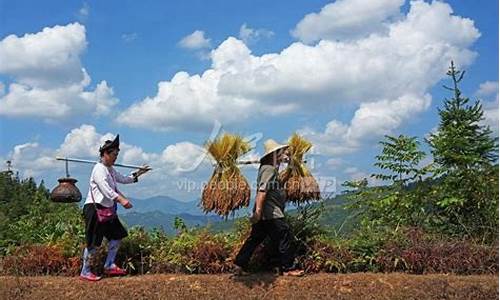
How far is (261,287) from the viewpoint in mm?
6777

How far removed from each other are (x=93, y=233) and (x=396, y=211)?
3.81 m

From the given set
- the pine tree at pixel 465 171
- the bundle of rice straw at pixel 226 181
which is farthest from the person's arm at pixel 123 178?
the pine tree at pixel 465 171

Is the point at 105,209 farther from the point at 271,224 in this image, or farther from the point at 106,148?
the point at 271,224

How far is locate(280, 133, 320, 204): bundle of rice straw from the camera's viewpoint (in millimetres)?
7801

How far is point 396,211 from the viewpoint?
820cm

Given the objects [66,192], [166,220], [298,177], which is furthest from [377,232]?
[66,192]

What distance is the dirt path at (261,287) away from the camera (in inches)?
255

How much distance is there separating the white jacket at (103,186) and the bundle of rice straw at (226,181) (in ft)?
4.05

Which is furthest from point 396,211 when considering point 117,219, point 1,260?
point 1,260

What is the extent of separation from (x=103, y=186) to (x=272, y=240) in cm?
197

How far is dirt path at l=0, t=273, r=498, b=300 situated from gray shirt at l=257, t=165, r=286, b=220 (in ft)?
2.27

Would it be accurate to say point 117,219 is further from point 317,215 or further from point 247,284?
point 317,215

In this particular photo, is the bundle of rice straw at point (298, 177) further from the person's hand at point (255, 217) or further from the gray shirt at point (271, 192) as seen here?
the person's hand at point (255, 217)

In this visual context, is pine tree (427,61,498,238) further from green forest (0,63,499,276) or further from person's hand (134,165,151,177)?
person's hand (134,165,151,177)
